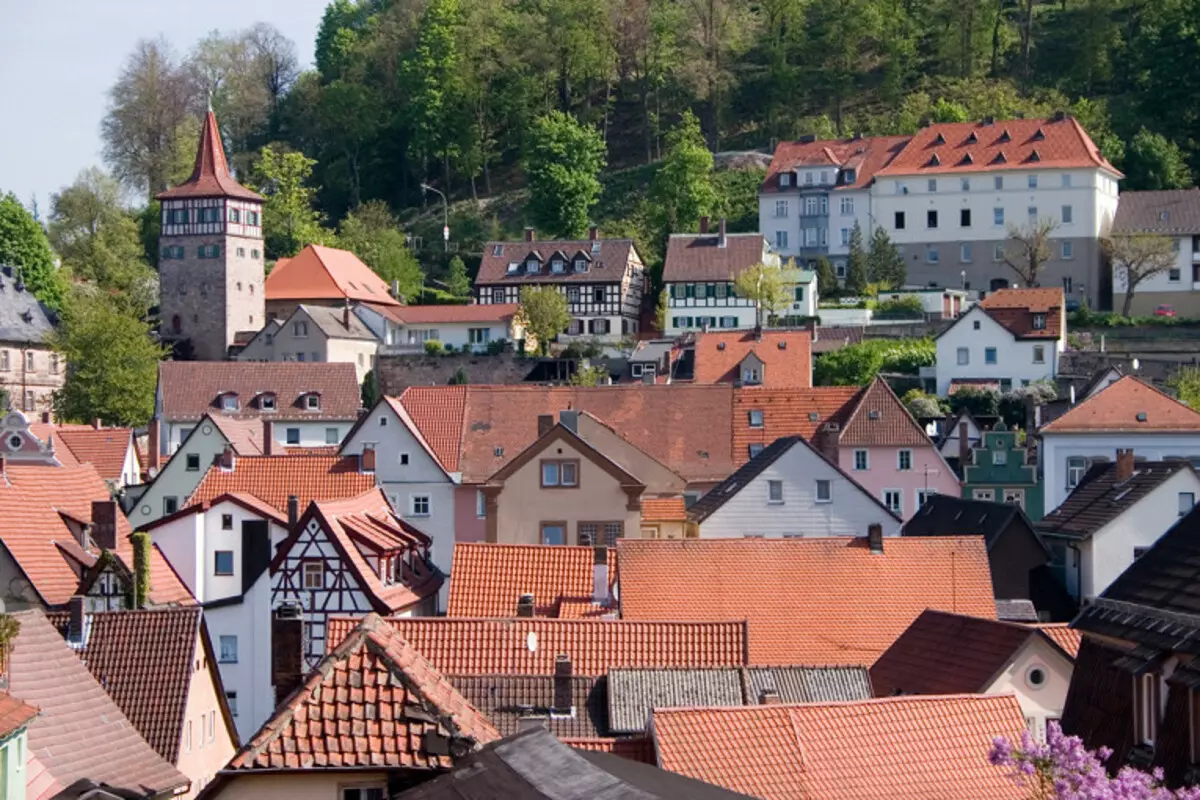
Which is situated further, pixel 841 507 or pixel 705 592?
pixel 841 507

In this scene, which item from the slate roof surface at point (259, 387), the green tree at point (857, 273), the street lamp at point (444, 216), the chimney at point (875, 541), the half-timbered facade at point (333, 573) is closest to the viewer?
the chimney at point (875, 541)

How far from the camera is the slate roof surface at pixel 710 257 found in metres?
85.7

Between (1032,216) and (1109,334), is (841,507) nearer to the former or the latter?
(1109,334)

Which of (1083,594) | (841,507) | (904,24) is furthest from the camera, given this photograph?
(904,24)

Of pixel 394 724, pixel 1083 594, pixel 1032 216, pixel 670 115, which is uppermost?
pixel 670 115

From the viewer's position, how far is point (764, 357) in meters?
69.1

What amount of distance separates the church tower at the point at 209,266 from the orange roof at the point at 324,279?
144 cm

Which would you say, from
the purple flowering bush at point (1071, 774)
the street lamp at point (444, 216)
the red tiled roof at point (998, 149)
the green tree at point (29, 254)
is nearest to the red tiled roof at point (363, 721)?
the purple flowering bush at point (1071, 774)

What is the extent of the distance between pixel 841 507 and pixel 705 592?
11456mm

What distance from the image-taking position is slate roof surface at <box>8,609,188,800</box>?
59.2ft

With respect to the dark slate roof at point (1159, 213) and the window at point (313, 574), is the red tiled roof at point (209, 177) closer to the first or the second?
the dark slate roof at point (1159, 213)

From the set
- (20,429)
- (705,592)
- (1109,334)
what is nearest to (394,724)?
(705,592)

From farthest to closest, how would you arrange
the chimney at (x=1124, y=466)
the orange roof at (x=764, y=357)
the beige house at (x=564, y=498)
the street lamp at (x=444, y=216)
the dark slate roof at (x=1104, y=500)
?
the street lamp at (x=444, y=216)
the orange roof at (x=764, y=357)
the beige house at (x=564, y=498)
the chimney at (x=1124, y=466)
the dark slate roof at (x=1104, y=500)

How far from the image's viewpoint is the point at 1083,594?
39.7 metres
